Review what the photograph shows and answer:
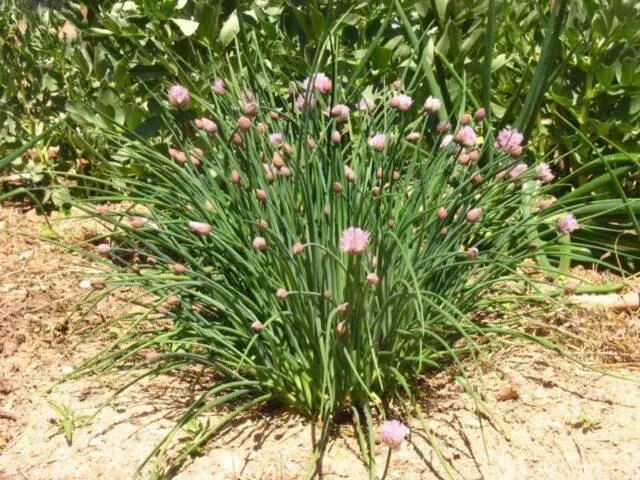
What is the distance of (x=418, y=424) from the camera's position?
2262 mm

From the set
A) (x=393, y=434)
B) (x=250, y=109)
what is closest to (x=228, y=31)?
(x=250, y=109)

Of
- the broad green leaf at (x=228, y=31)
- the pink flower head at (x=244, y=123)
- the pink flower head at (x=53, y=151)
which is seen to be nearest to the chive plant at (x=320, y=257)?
the pink flower head at (x=244, y=123)

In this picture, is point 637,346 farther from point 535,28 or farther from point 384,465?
point 535,28

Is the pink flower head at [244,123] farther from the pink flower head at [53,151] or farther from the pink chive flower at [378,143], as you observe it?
the pink flower head at [53,151]

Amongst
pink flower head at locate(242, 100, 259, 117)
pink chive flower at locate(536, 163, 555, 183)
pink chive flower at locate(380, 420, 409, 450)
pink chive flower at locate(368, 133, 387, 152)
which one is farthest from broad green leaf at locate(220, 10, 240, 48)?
Result: pink chive flower at locate(380, 420, 409, 450)

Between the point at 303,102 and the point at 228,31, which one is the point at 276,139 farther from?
the point at 228,31

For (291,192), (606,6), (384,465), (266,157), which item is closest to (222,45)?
(266,157)

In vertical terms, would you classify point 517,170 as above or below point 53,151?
above

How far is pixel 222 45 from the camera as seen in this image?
327cm

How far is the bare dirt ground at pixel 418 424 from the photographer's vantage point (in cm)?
214

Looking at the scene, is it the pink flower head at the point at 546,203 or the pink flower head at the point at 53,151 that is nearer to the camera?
the pink flower head at the point at 546,203

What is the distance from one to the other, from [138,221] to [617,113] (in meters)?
1.84

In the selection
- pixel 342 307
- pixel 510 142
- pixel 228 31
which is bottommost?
pixel 342 307

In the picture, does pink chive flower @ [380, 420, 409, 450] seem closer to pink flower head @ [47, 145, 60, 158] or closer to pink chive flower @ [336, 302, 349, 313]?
pink chive flower @ [336, 302, 349, 313]
